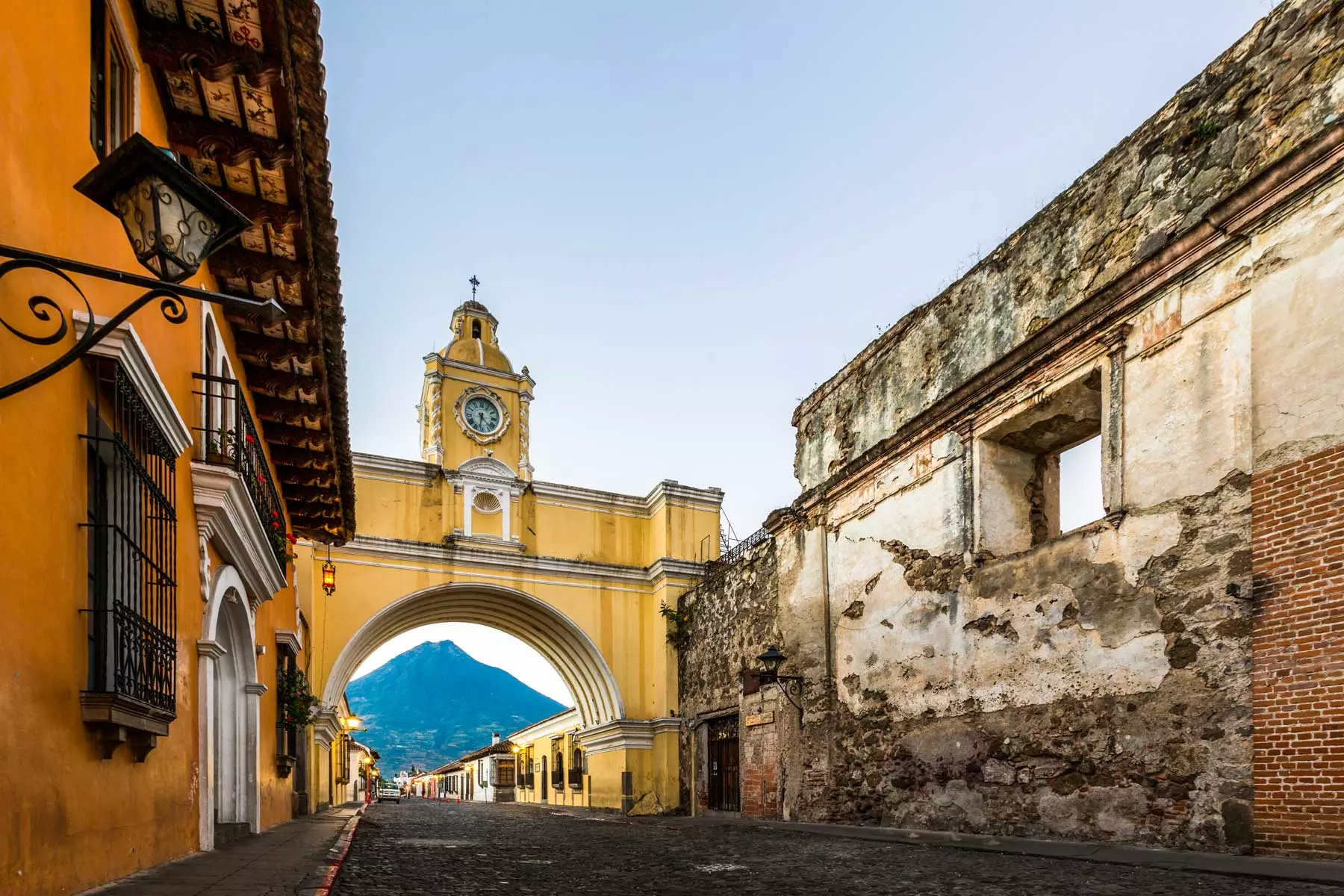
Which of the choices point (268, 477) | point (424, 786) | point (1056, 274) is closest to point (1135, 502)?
point (1056, 274)

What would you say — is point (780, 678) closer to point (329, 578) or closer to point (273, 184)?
point (273, 184)

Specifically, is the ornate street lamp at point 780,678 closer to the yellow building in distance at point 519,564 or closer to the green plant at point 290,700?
the green plant at point 290,700

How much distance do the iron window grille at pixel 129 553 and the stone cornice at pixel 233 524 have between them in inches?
39.7

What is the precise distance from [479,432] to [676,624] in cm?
687

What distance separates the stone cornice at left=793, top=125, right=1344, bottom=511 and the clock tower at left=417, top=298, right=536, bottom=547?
1334cm

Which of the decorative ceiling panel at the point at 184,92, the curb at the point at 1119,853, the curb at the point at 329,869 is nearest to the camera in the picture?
the curb at the point at 329,869

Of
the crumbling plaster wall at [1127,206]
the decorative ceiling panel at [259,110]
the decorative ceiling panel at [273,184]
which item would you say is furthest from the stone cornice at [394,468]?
the decorative ceiling panel at [259,110]

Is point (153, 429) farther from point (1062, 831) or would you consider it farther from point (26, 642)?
point (1062, 831)

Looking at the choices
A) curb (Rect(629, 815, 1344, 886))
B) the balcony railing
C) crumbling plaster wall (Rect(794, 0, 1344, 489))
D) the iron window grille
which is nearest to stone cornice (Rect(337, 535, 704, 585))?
the balcony railing

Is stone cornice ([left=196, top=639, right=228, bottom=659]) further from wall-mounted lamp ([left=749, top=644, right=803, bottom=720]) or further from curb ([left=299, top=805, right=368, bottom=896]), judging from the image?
wall-mounted lamp ([left=749, top=644, right=803, bottom=720])

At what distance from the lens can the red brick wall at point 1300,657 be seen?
5.96 meters

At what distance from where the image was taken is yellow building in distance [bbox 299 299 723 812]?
21344 mm

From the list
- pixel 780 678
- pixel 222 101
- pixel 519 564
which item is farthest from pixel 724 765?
pixel 222 101

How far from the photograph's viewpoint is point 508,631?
2544cm
